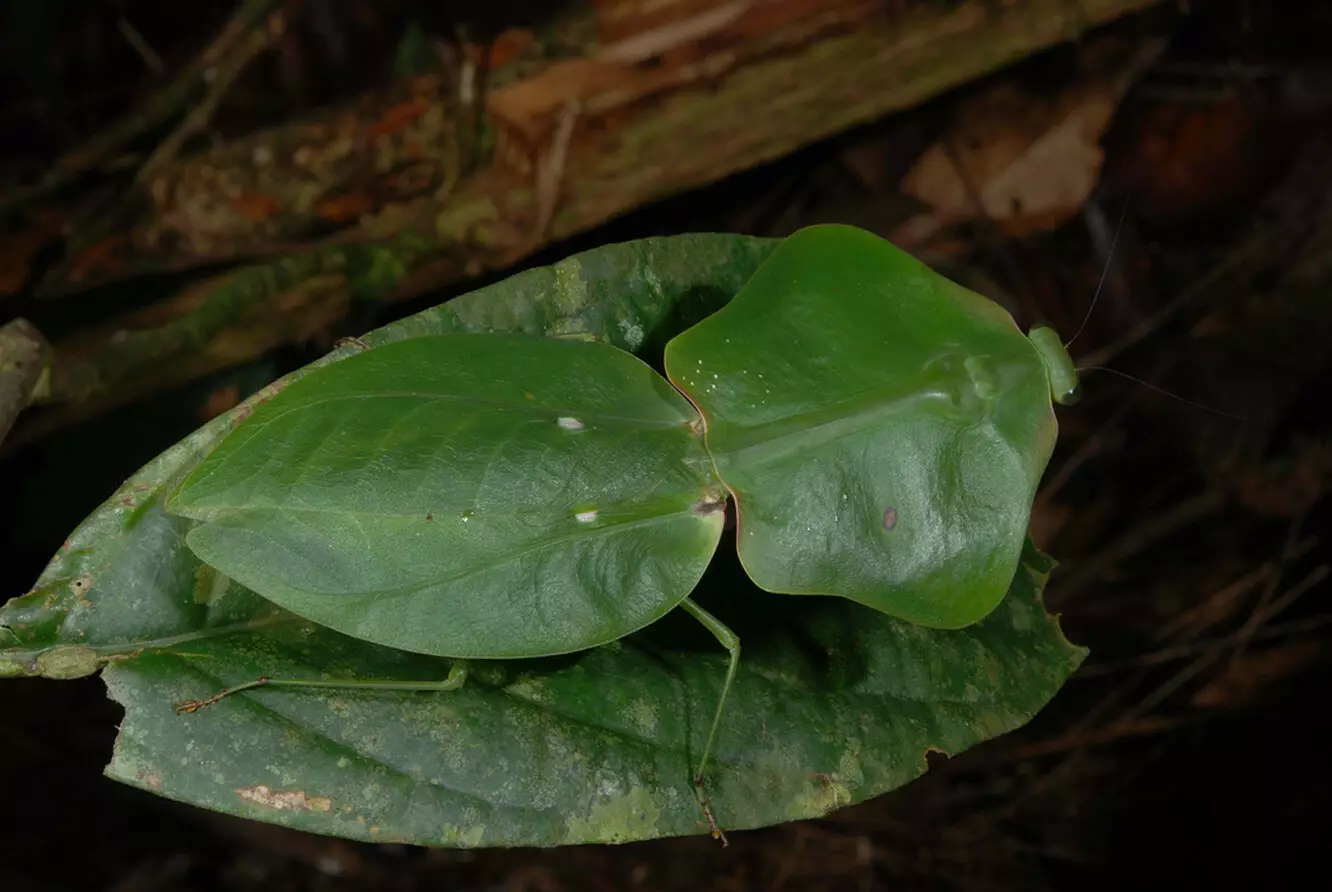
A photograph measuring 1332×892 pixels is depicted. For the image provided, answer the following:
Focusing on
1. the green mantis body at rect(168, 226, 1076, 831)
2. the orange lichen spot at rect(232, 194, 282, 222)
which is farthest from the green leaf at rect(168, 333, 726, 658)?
the orange lichen spot at rect(232, 194, 282, 222)

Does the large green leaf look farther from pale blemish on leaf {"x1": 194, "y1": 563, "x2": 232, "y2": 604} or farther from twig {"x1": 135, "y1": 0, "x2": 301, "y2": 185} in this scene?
twig {"x1": 135, "y1": 0, "x2": 301, "y2": 185}

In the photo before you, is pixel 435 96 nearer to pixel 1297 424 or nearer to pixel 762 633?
pixel 762 633

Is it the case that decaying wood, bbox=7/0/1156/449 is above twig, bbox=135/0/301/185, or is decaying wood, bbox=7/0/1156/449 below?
below

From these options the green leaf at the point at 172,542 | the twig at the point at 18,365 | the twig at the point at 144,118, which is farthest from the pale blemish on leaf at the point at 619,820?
the twig at the point at 144,118

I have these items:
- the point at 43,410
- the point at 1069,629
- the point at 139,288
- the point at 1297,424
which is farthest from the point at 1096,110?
the point at 43,410

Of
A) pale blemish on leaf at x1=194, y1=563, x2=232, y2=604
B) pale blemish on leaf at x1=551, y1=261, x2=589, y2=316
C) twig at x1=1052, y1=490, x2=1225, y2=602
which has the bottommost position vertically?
twig at x1=1052, y1=490, x2=1225, y2=602

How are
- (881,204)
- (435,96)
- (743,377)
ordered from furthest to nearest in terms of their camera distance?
(881,204), (435,96), (743,377)
